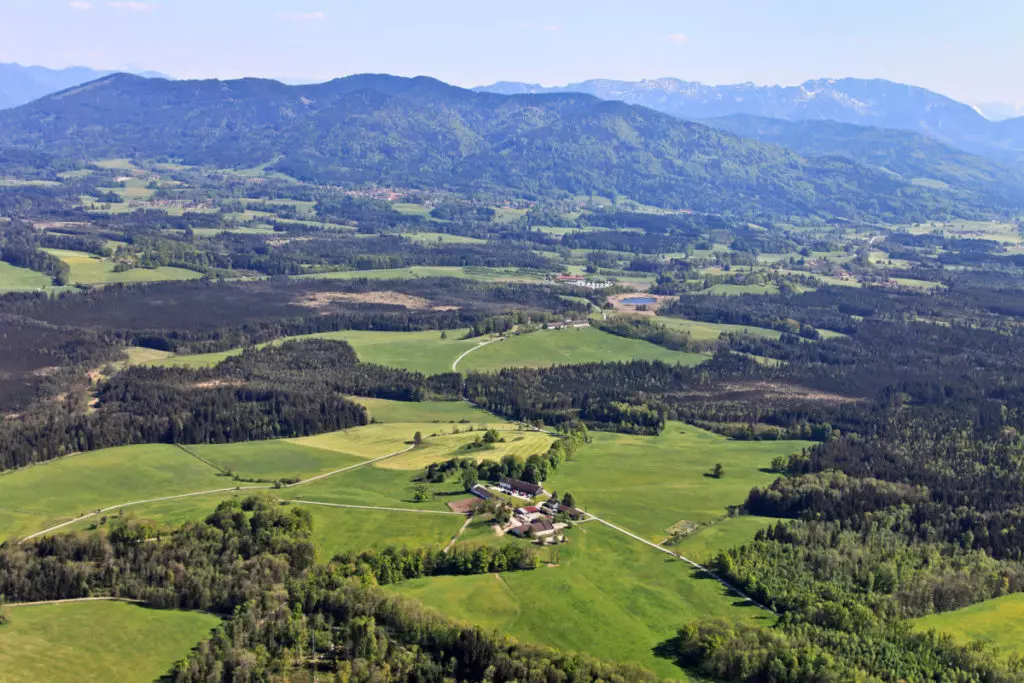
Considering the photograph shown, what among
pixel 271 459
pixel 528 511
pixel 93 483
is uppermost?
pixel 528 511

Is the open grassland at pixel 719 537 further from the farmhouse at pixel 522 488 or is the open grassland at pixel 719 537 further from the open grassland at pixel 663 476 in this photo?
the farmhouse at pixel 522 488

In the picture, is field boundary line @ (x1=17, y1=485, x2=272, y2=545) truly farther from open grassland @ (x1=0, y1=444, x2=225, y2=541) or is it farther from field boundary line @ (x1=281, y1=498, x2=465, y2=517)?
field boundary line @ (x1=281, y1=498, x2=465, y2=517)

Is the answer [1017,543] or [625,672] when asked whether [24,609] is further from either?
[1017,543]

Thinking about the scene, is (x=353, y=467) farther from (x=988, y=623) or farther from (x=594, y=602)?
(x=988, y=623)

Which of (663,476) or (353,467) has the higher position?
(663,476)

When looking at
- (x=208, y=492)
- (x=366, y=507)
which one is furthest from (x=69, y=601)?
(x=366, y=507)
